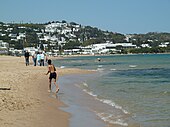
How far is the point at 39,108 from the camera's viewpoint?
10.2m

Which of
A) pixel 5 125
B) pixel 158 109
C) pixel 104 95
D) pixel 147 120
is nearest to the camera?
pixel 5 125

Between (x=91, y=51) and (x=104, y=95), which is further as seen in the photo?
(x=91, y=51)

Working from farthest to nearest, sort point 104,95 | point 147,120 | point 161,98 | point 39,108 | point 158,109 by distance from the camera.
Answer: point 104,95
point 161,98
point 158,109
point 39,108
point 147,120

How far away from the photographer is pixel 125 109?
11.2m

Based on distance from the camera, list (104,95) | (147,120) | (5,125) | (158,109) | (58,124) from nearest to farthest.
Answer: (5,125), (58,124), (147,120), (158,109), (104,95)

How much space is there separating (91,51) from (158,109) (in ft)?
611

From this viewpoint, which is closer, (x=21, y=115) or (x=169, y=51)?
(x=21, y=115)

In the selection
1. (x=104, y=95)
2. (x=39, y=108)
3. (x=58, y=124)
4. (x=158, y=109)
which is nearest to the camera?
(x=58, y=124)

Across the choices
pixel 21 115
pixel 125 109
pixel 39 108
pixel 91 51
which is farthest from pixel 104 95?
pixel 91 51

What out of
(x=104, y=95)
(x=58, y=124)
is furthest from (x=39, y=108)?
(x=104, y=95)

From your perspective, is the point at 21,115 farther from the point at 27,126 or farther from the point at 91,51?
the point at 91,51

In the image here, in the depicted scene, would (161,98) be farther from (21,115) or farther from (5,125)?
(5,125)

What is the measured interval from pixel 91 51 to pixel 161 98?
183487 mm

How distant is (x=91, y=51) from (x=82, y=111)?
18682cm
